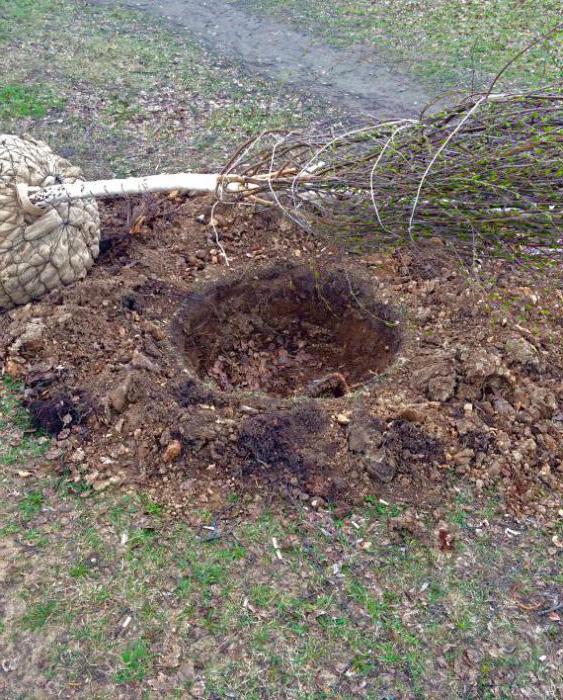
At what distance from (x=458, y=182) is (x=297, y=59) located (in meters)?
5.95

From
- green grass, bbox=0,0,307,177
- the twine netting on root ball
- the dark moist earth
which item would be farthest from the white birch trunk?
green grass, bbox=0,0,307,177

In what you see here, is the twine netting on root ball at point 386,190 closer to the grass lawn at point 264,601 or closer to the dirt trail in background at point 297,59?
the grass lawn at point 264,601

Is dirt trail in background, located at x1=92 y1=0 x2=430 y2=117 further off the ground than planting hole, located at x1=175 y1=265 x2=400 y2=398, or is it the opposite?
dirt trail in background, located at x1=92 y1=0 x2=430 y2=117

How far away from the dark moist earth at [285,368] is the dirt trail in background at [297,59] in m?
3.35

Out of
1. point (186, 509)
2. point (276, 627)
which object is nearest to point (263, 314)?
point (186, 509)

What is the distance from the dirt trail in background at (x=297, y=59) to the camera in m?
8.12

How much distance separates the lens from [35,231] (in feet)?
15.2

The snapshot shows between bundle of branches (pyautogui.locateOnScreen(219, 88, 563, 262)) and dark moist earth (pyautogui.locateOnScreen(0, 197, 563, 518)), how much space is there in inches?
23.4

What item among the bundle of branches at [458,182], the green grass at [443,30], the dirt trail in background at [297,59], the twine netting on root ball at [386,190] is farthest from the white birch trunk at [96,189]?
the green grass at [443,30]

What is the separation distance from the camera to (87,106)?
755 cm

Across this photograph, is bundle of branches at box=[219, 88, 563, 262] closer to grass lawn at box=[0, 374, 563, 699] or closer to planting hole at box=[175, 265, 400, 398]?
planting hole at box=[175, 265, 400, 398]

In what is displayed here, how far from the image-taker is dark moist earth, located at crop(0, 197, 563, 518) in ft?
12.8

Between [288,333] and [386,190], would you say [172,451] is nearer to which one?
[288,333]

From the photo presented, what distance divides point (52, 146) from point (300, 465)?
466 cm
